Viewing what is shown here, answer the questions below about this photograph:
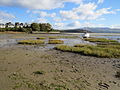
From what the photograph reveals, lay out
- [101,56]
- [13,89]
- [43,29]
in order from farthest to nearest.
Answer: [43,29] < [101,56] < [13,89]

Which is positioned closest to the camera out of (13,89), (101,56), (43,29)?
(13,89)

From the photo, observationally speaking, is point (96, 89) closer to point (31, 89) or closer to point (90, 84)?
point (90, 84)

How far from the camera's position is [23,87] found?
646cm

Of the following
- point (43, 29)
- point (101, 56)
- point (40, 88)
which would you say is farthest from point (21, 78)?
Result: point (43, 29)

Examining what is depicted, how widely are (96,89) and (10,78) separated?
5.15 m

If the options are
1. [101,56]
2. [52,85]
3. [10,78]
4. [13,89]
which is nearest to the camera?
[13,89]

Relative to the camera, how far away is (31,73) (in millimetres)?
8773

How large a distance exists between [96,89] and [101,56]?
995 centimetres

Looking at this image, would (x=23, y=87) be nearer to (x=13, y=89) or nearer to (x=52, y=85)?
(x=13, y=89)

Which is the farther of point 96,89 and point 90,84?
point 90,84

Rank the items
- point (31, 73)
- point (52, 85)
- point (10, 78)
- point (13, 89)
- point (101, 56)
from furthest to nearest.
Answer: point (101, 56), point (31, 73), point (10, 78), point (52, 85), point (13, 89)

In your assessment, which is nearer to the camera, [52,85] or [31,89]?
[31,89]

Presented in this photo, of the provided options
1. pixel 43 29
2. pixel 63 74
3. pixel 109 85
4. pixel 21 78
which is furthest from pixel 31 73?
pixel 43 29

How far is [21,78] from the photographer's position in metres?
7.68
